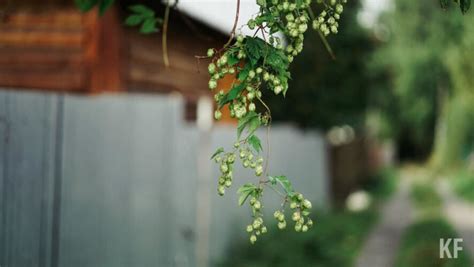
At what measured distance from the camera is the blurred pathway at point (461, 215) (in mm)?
10448

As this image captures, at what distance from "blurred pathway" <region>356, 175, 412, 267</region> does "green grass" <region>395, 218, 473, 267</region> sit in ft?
0.50

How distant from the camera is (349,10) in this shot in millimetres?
13266

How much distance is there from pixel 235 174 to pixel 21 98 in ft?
15.6

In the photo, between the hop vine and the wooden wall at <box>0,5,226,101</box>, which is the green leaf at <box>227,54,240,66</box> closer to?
the hop vine

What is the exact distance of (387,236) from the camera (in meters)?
11.1

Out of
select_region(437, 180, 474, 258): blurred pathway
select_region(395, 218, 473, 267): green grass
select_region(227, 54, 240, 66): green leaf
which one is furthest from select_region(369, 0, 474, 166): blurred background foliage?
select_region(227, 54, 240, 66): green leaf

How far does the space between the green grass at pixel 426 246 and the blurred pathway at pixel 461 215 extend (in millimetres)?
274

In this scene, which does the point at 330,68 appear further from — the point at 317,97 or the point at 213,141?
the point at 213,141

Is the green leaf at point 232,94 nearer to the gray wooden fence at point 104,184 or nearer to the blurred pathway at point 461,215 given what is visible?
the gray wooden fence at point 104,184

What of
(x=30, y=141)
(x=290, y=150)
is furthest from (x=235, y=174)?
(x=30, y=141)

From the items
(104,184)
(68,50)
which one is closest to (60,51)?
(68,50)

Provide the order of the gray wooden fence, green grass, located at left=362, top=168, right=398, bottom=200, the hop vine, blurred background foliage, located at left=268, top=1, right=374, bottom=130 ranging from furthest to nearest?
green grass, located at left=362, top=168, right=398, bottom=200, blurred background foliage, located at left=268, top=1, right=374, bottom=130, the gray wooden fence, the hop vine

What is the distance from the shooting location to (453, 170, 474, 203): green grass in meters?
18.3

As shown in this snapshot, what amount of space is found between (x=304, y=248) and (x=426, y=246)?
1.69 meters
